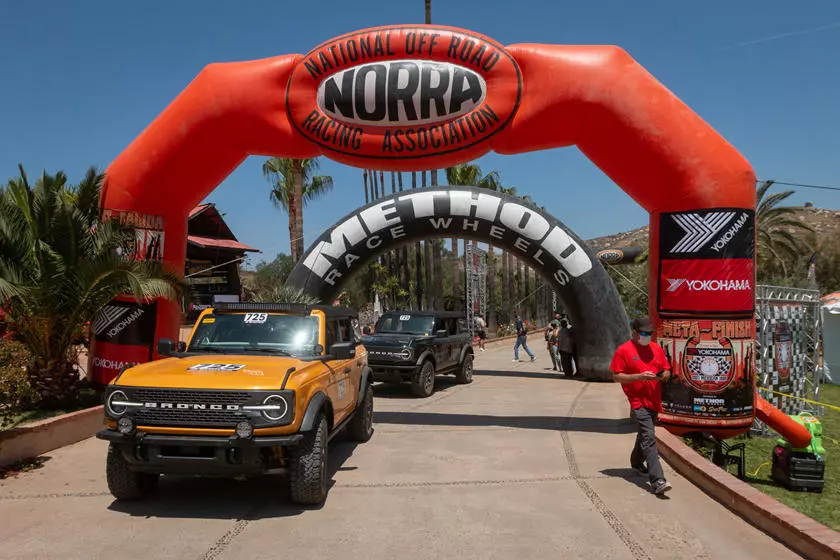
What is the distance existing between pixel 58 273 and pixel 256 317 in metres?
3.65

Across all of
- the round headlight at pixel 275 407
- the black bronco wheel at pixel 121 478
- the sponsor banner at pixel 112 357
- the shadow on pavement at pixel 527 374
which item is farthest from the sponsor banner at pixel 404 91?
the shadow on pavement at pixel 527 374

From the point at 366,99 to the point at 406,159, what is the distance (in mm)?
1019

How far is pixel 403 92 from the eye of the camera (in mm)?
8359

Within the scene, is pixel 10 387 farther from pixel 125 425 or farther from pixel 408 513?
pixel 408 513

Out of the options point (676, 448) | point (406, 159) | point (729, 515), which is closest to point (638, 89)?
point (406, 159)

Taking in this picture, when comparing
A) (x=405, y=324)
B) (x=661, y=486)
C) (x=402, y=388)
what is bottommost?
(x=402, y=388)

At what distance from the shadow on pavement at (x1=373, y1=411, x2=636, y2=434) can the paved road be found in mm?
1056

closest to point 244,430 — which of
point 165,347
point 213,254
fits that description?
point 165,347

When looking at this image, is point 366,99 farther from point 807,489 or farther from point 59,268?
point 807,489

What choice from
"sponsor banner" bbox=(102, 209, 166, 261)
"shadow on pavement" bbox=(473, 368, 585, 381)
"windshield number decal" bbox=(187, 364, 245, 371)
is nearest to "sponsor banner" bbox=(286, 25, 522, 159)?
"sponsor banner" bbox=(102, 209, 166, 261)

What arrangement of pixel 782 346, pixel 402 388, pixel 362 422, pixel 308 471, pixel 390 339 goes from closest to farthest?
pixel 308 471
pixel 362 422
pixel 782 346
pixel 390 339
pixel 402 388

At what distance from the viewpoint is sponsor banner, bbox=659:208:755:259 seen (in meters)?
7.84

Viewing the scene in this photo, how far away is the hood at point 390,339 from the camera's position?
12547mm

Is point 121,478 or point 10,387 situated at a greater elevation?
point 10,387
